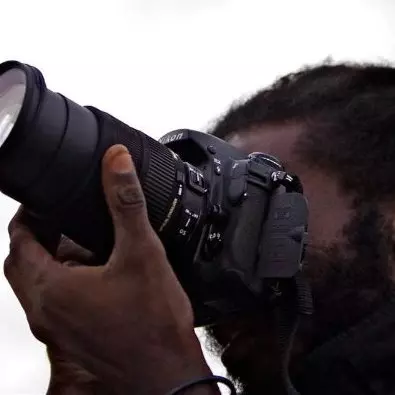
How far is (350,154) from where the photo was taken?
136 centimetres

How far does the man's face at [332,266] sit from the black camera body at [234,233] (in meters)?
0.08

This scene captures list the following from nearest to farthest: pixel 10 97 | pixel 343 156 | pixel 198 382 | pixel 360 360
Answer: pixel 198 382, pixel 10 97, pixel 360 360, pixel 343 156

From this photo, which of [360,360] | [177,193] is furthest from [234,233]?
[360,360]

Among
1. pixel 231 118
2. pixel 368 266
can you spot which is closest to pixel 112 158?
pixel 368 266

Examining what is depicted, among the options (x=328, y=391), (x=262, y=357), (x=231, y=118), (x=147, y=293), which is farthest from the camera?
(x=231, y=118)

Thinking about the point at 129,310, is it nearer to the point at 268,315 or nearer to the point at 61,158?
the point at 61,158

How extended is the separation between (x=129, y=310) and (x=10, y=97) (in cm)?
31

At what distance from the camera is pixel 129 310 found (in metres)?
0.99

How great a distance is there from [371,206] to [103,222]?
44cm

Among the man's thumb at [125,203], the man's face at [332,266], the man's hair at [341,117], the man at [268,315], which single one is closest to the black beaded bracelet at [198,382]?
the man at [268,315]

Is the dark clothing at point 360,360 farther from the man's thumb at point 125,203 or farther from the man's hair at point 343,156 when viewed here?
the man's thumb at point 125,203

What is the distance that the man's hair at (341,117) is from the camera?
1.33m

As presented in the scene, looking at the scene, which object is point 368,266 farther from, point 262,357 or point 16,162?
point 16,162

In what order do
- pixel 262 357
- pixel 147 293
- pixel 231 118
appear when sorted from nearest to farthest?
pixel 147 293 → pixel 262 357 → pixel 231 118
